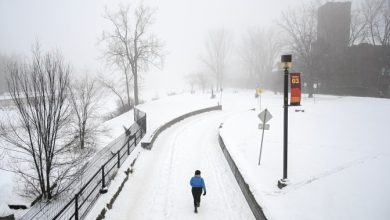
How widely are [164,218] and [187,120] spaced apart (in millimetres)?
20206

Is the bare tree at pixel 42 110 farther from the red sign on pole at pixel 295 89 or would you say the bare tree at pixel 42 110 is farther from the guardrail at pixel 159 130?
the red sign on pole at pixel 295 89

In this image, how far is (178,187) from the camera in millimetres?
12141

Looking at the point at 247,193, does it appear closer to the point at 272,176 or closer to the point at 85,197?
the point at 272,176

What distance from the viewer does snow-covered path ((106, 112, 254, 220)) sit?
10.1 meters

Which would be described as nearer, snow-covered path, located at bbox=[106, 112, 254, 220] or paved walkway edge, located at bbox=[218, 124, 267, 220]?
paved walkway edge, located at bbox=[218, 124, 267, 220]

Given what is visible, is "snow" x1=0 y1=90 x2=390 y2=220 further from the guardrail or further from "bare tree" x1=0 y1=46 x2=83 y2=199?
"bare tree" x1=0 y1=46 x2=83 y2=199

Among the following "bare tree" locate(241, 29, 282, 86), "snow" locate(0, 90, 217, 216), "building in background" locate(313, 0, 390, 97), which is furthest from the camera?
"bare tree" locate(241, 29, 282, 86)

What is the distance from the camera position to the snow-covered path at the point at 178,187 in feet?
33.0

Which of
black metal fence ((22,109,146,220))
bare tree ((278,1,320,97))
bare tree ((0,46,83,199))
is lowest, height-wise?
black metal fence ((22,109,146,220))

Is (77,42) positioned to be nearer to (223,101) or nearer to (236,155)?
(223,101)

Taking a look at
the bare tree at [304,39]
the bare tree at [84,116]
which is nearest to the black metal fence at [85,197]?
the bare tree at [84,116]

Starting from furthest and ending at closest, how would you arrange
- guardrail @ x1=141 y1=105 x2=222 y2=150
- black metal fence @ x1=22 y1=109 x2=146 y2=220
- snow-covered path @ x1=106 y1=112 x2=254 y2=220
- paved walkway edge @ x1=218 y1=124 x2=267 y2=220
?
guardrail @ x1=141 y1=105 x2=222 y2=150 → snow-covered path @ x1=106 y1=112 x2=254 y2=220 → paved walkway edge @ x1=218 y1=124 x2=267 y2=220 → black metal fence @ x1=22 y1=109 x2=146 y2=220

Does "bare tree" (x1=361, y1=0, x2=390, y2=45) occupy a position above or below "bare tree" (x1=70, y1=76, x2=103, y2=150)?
above

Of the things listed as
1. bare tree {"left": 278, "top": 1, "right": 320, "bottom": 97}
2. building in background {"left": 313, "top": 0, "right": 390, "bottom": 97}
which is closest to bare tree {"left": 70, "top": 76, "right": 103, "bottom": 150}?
bare tree {"left": 278, "top": 1, "right": 320, "bottom": 97}
